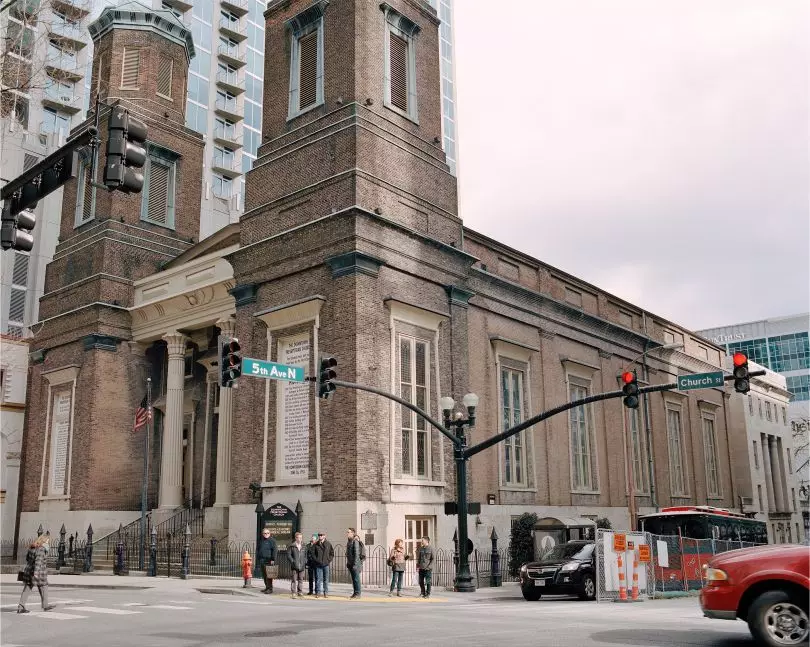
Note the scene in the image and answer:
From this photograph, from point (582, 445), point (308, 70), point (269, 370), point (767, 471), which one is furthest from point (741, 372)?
point (767, 471)

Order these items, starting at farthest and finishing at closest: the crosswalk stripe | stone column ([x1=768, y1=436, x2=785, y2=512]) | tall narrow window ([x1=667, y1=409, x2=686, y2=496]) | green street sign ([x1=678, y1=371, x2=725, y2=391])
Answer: stone column ([x1=768, y1=436, x2=785, y2=512]), tall narrow window ([x1=667, y1=409, x2=686, y2=496]), green street sign ([x1=678, y1=371, x2=725, y2=391]), the crosswalk stripe

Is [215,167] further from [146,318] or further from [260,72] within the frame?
[146,318]

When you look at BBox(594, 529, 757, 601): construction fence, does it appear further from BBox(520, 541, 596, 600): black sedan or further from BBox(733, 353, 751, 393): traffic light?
BBox(733, 353, 751, 393): traffic light

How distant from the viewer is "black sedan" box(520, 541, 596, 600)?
70.3 ft

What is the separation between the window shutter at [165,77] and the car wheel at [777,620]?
1475 inches

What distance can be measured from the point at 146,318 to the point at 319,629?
85.3ft

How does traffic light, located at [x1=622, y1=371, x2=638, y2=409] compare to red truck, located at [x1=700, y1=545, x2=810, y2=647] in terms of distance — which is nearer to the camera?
red truck, located at [x1=700, y1=545, x2=810, y2=647]

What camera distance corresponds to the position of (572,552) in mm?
22375

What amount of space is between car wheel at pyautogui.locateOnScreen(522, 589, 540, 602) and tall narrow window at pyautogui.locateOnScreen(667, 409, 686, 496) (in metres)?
26.1

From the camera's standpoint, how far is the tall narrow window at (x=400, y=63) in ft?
103

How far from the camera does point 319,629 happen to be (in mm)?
13133

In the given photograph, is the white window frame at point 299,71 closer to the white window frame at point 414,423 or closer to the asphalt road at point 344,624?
the white window frame at point 414,423

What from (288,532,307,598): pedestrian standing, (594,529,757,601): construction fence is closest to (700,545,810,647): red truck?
(594,529,757,601): construction fence

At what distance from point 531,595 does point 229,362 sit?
32.3 ft
